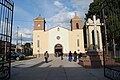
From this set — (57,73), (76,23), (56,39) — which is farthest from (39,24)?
(57,73)

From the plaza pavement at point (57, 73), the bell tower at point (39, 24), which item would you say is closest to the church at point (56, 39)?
the bell tower at point (39, 24)

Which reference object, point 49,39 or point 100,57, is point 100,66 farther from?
point 49,39

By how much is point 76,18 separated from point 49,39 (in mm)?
12467

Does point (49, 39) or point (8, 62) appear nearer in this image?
point (8, 62)

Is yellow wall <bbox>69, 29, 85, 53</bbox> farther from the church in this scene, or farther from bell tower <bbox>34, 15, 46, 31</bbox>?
bell tower <bbox>34, 15, 46, 31</bbox>

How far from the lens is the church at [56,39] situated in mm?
66688

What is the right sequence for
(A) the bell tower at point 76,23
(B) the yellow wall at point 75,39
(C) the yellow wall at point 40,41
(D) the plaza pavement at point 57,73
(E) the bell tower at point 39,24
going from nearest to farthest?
(D) the plaza pavement at point 57,73 → (C) the yellow wall at point 40,41 → (B) the yellow wall at point 75,39 → (E) the bell tower at point 39,24 → (A) the bell tower at point 76,23

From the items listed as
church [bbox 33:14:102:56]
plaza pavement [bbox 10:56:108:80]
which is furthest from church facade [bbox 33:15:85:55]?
plaza pavement [bbox 10:56:108:80]

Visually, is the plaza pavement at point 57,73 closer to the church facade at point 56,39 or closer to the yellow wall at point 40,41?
the yellow wall at point 40,41

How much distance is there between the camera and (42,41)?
222 feet

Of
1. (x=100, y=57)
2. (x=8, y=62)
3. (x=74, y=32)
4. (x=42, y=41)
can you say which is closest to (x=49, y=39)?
(x=42, y=41)

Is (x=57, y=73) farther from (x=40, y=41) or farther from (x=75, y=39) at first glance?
(x=75, y=39)

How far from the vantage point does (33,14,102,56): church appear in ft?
219

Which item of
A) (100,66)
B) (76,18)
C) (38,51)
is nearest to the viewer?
(100,66)
